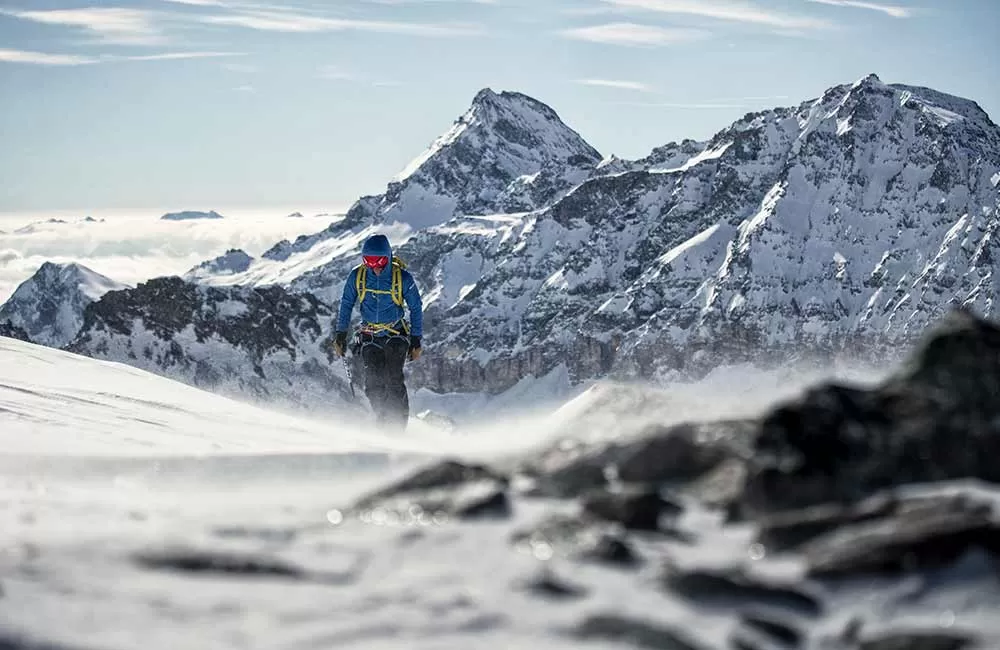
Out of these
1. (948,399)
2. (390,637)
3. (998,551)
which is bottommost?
(390,637)

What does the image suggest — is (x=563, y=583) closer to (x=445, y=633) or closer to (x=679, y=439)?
(x=445, y=633)

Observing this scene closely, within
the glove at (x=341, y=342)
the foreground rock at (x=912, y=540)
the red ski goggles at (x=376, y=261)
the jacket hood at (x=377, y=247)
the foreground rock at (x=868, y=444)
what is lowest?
the foreground rock at (x=912, y=540)

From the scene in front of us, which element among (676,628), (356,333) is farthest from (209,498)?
(356,333)

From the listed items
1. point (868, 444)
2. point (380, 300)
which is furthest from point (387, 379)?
point (868, 444)

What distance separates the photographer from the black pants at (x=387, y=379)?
65.5 ft

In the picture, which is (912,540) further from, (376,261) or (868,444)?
(376,261)

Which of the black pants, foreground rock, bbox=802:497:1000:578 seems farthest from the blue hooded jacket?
foreground rock, bbox=802:497:1000:578

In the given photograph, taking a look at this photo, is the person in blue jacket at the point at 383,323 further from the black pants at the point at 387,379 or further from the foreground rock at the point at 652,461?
the foreground rock at the point at 652,461

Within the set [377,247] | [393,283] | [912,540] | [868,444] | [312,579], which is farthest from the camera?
[393,283]

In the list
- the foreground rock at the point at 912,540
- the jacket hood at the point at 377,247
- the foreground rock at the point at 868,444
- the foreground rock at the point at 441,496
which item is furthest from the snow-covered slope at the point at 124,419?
the foreground rock at the point at 912,540

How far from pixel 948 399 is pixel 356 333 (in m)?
13.6

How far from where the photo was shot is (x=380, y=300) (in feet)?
64.6

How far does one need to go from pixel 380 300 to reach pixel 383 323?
14.1 inches

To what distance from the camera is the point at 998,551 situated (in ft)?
21.9
